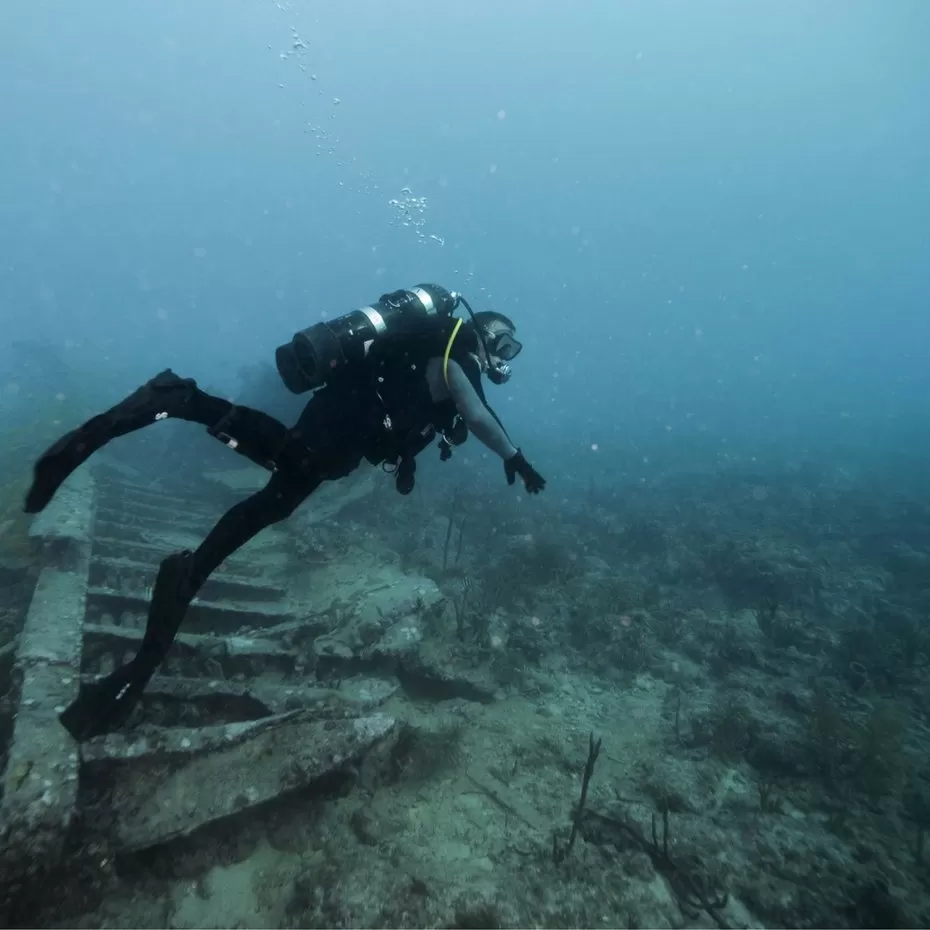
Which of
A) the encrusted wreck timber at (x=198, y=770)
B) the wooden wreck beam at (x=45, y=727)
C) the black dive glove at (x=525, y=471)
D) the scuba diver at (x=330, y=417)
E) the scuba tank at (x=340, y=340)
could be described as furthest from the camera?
the black dive glove at (x=525, y=471)

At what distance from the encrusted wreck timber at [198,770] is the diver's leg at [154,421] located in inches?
82.4

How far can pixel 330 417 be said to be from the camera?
4.34 m

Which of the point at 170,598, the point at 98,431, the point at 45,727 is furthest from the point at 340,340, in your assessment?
the point at 45,727

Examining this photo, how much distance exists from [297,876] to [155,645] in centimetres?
202

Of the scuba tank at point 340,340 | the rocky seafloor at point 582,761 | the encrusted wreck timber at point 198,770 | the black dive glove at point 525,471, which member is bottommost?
the rocky seafloor at point 582,761

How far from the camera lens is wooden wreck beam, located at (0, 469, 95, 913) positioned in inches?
124

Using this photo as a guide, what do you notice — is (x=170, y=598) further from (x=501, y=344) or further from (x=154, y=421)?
(x=501, y=344)

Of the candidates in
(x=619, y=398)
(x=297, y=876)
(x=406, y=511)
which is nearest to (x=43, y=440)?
(x=406, y=511)

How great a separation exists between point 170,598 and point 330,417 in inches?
68.9

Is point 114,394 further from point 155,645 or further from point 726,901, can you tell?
point 726,901

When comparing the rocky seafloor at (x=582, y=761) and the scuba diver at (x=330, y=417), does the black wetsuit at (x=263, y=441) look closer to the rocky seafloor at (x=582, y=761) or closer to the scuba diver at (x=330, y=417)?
the scuba diver at (x=330, y=417)

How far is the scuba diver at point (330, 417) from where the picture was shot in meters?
3.90

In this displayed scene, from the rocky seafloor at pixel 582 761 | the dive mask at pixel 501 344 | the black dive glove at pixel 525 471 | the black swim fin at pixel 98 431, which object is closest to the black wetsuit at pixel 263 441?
the black swim fin at pixel 98 431

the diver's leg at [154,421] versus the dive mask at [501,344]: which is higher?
the dive mask at [501,344]
